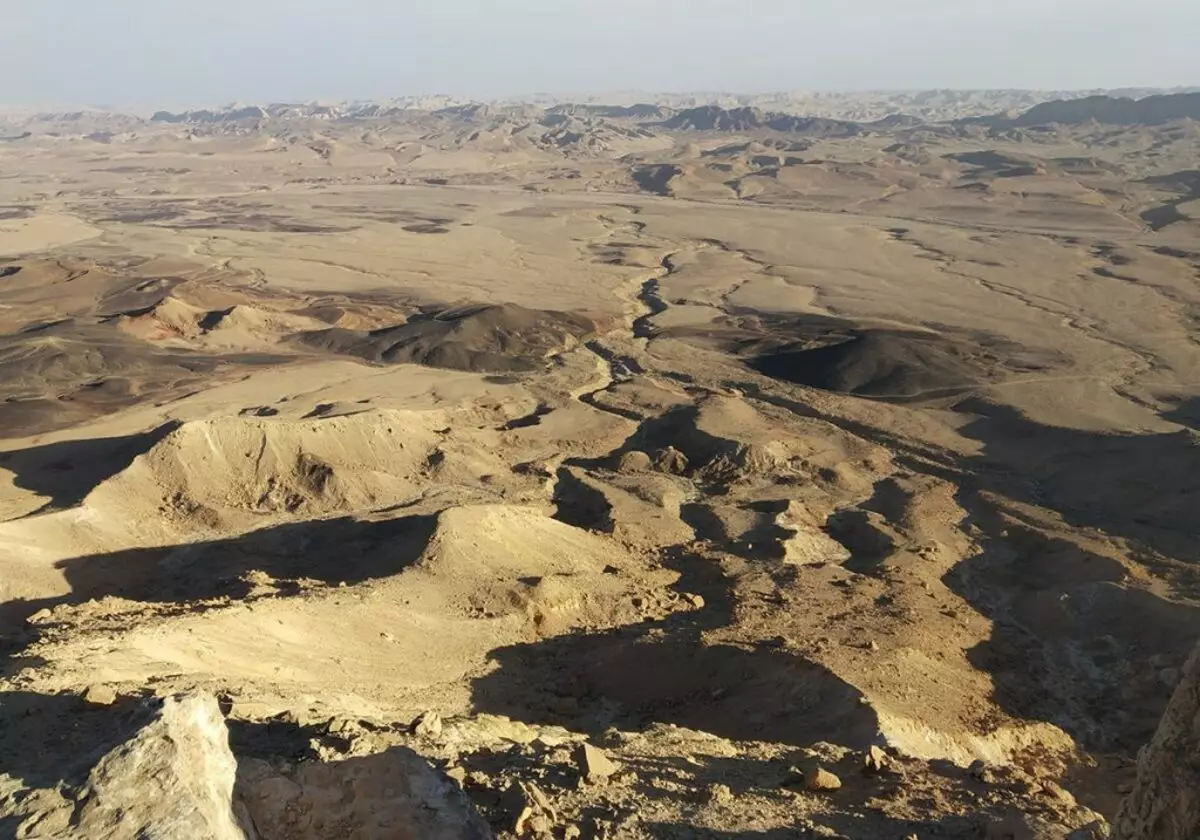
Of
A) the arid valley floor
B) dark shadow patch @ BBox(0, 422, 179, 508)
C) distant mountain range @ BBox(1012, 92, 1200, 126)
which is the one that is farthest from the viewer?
distant mountain range @ BBox(1012, 92, 1200, 126)

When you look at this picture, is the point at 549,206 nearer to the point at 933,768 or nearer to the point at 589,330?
the point at 589,330

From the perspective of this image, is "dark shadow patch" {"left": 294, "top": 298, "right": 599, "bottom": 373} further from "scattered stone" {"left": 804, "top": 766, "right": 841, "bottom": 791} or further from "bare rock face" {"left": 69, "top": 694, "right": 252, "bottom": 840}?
"bare rock face" {"left": 69, "top": 694, "right": 252, "bottom": 840}

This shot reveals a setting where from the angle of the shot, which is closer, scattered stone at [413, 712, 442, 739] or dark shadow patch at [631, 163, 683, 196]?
scattered stone at [413, 712, 442, 739]

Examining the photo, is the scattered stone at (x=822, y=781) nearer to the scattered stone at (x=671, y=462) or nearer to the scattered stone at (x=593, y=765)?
the scattered stone at (x=593, y=765)

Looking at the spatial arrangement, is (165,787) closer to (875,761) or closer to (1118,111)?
(875,761)

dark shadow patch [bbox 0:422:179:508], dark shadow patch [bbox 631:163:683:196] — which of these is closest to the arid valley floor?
dark shadow patch [bbox 0:422:179:508]

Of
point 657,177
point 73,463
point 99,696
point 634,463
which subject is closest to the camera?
point 99,696

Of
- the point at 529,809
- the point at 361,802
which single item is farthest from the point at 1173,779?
the point at 361,802

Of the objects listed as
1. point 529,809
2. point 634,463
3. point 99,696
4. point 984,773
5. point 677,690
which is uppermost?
point 529,809
